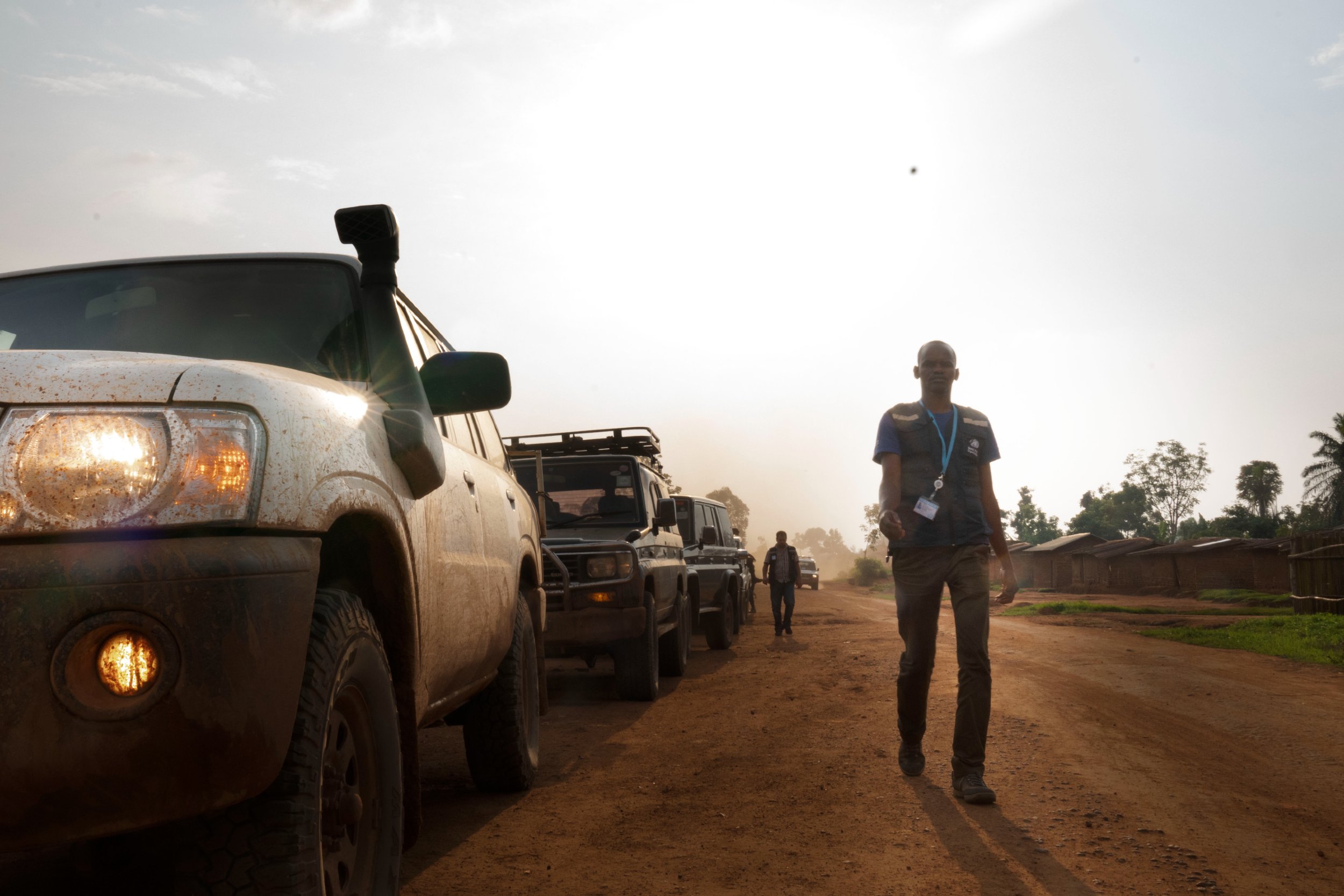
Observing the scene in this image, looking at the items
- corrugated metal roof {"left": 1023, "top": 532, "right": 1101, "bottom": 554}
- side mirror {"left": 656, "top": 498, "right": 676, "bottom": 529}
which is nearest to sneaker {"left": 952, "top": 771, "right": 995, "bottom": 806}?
side mirror {"left": 656, "top": 498, "right": 676, "bottom": 529}

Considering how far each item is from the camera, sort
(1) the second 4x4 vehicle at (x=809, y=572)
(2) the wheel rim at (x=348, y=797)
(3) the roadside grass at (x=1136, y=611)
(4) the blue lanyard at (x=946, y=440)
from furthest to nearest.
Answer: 1. (1) the second 4x4 vehicle at (x=809, y=572)
2. (3) the roadside grass at (x=1136, y=611)
3. (4) the blue lanyard at (x=946, y=440)
4. (2) the wheel rim at (x=348, y=797)

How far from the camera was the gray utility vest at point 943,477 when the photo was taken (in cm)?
507

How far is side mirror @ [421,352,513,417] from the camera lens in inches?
130

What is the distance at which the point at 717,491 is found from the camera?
16112cm

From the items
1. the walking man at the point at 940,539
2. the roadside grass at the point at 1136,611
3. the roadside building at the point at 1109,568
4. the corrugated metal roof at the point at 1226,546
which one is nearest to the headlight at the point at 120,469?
the walking man at the point at 940,539

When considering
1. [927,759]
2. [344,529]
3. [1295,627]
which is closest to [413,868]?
[344,529]

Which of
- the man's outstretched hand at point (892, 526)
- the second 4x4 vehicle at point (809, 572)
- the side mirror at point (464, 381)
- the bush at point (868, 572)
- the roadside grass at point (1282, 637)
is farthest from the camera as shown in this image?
the bush at point (868, 572)

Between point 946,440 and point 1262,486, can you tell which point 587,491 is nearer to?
point 946,440

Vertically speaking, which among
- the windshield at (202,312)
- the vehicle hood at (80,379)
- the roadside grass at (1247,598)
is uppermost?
the windshield at (202,312)

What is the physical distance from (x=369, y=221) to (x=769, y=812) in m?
3.05

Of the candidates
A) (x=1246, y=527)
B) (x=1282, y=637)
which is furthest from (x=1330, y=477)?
(x=1282, y=637)

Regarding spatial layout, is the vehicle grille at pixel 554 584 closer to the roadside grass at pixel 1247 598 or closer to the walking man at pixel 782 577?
the walking man at pixel 782 577

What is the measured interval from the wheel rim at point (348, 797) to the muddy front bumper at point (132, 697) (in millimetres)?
350

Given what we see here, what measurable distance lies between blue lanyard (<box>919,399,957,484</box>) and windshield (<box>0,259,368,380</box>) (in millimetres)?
3018
